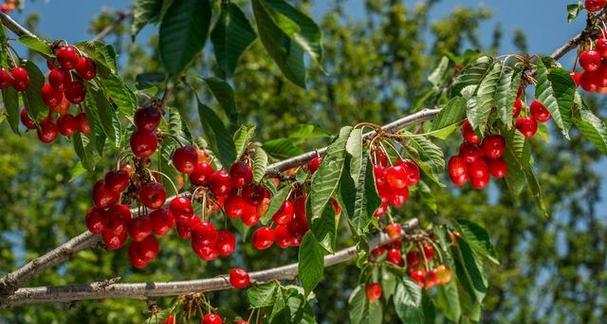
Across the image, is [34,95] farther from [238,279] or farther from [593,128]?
[593,128]

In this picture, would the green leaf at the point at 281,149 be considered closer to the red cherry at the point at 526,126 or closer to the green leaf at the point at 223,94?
the red cherry at the point at 526,126

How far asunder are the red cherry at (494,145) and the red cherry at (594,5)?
503 millimetres

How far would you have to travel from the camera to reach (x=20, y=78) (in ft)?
6.60

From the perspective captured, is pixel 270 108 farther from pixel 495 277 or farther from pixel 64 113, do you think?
pixel 64 113

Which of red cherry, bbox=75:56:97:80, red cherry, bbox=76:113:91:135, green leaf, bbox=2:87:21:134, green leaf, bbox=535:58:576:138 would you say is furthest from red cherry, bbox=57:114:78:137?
green leaf, bbox=535:58:576:138

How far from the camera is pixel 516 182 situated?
228cm

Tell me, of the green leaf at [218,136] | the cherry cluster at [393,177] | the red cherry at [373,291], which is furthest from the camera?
the red cherry at [373,291]

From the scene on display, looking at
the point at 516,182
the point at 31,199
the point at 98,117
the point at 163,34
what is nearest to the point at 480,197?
the point at 31,199

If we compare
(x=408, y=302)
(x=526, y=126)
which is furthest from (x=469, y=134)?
(x=408, y=302)

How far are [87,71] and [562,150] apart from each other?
1141cm

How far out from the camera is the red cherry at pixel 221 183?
2088 millimetres

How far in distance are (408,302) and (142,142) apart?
135 centimetres

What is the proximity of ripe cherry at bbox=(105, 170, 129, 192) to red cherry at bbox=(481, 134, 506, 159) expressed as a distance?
1031mm

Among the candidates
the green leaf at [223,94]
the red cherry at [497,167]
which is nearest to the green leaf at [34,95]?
the green leaf at [223,94]
